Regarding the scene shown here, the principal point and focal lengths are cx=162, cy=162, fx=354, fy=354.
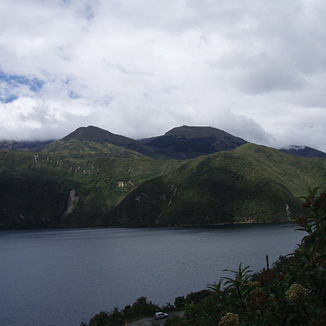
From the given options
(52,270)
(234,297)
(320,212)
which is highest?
(320,212)

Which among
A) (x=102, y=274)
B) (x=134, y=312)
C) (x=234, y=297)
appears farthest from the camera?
(x=102, y=274)

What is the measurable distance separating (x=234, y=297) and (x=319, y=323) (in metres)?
3.32

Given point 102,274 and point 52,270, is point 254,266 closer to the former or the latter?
point 102,274

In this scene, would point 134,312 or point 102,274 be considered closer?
point 134,312

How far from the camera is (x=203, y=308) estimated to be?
36.9 meters

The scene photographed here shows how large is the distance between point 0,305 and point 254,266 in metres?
53.5

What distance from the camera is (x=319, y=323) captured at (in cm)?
721

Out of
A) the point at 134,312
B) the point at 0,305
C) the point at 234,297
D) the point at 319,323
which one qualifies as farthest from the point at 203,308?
the point at 0,305

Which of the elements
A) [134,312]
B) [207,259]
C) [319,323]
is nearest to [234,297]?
[319,323]

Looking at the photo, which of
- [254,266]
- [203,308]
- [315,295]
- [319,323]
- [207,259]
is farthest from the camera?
[207,259]

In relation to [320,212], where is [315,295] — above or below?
below

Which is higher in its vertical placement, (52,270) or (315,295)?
(315,295)

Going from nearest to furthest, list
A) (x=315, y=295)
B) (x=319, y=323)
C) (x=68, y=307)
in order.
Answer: (x=319, y=323) < (x=315, y=295) < (x=68, y=307)

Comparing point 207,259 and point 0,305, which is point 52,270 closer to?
point 0,305
